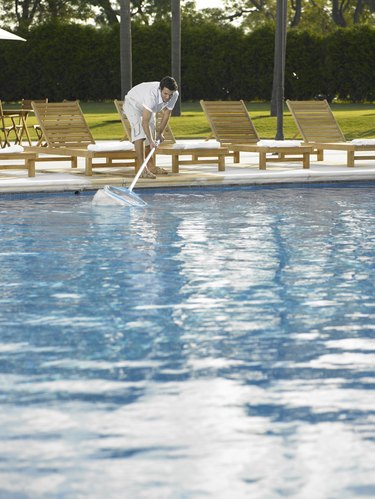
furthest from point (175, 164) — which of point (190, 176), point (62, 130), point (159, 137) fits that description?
point (62, 130)

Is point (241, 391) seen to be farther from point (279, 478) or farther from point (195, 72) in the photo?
point (195, 72)

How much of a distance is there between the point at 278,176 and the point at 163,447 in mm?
10797

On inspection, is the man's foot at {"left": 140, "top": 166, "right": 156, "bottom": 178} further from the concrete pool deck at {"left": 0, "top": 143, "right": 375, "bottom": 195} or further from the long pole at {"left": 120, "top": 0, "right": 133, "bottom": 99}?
the long pole at {"left": 120, "top": 0, "right": 133, "bottom": 99}

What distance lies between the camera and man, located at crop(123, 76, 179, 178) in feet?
44.7

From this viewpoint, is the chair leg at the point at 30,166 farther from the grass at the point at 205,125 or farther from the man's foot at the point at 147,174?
the grass at the point at 205,125

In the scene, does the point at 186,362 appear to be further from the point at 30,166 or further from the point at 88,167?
the point at 88,167

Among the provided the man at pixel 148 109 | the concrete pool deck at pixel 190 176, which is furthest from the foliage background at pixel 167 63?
the man at pixel 148 109

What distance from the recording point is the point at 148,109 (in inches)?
546

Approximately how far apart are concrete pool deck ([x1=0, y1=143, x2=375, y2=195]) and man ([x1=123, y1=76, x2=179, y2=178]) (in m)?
0.47

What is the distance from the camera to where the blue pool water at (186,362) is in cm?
427

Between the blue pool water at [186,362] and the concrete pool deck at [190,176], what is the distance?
2.87 m

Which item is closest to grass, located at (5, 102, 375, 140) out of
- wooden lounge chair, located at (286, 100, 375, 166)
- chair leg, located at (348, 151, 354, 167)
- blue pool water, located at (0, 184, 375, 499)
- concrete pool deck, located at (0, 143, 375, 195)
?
wooden lounge chair, located at (286, 100, 375, 166)

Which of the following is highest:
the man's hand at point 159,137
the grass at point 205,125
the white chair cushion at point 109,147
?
the man's hand at point 159,137

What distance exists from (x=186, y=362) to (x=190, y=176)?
30.0ft
